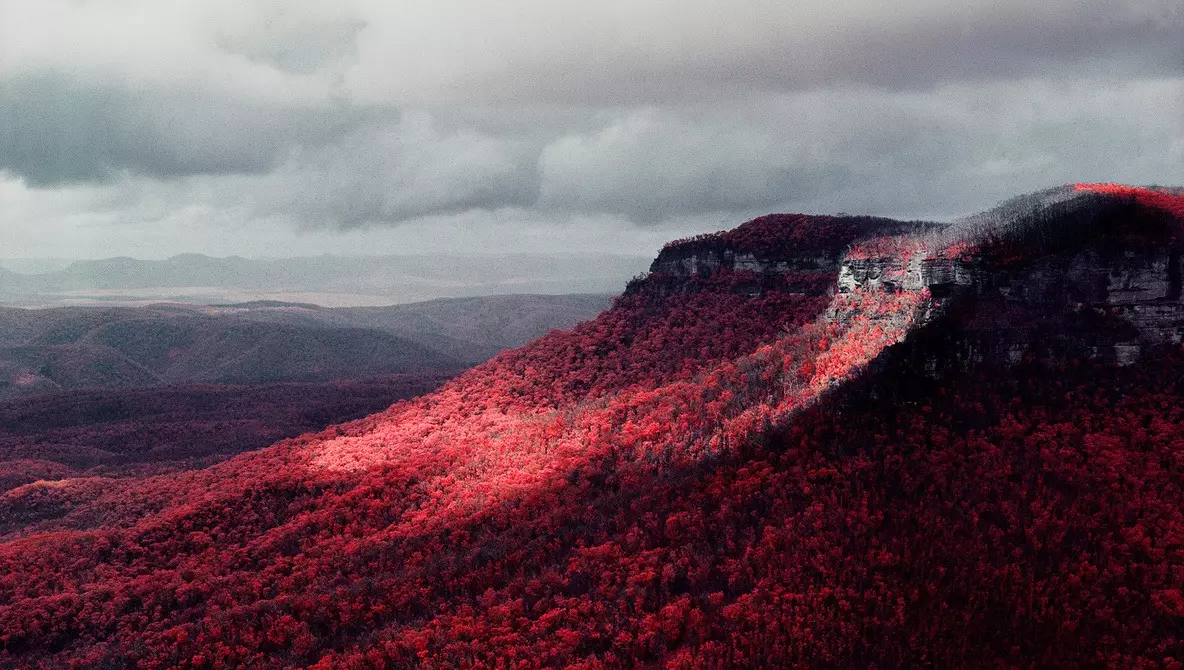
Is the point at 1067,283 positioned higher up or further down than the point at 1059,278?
further down

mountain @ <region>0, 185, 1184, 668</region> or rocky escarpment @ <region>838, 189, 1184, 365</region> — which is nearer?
mountain @ <region>0, 185, 1184, 668</region>

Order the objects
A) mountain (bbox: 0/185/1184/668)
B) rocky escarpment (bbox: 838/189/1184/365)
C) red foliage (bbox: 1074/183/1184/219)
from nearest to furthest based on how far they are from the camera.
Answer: mountain (bbox: 0/185/1184/668) < rocky escarpment (bbox: 838/189/1184/365) < red foliage (bbox: 1074/183/1184/219)

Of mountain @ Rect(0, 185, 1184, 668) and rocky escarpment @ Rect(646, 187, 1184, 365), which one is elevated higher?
rocky escarpment @ Rect(646, 187, 1184, 365)

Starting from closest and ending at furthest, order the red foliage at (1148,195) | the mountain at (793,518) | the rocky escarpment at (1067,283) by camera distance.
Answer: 1. the mountain at (793,518)
2. the rocky escarpment at (1067,283)
3. the red foliage at (1148,195)

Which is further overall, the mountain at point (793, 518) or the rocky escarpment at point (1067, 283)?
the rocky escarpment at point (1067, 283)

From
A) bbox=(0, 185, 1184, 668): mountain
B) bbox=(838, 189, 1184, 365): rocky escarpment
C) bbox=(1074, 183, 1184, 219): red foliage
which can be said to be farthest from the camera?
bbox=(1074, 183, 1184, 219): red foliage

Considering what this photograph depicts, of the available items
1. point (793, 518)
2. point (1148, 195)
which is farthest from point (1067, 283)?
point (793, 518)

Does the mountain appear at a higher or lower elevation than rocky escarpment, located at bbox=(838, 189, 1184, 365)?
lower

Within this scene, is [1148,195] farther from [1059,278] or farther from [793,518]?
[793,518]

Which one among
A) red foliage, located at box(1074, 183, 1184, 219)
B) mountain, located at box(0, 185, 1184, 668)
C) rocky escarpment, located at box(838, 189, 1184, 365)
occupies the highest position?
red foliage, located at box(1074, 183, 1184, 219)
